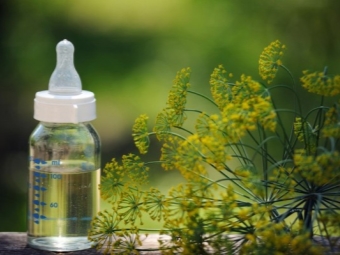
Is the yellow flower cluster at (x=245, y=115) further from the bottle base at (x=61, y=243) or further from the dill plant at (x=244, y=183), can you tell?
the bottle base at (x=61, y=243)

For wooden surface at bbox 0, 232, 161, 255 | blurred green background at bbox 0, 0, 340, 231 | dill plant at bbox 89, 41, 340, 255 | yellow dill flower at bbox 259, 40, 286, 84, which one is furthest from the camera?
blurred green background at bbox 0, 0, 340, 231

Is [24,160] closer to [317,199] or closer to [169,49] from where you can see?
[169,49]

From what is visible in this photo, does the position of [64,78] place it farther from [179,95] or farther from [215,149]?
[215,149]

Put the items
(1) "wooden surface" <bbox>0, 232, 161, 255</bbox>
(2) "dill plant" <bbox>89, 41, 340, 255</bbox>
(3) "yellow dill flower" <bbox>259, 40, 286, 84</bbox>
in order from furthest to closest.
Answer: (1) "wooden surface" <bbox>0, 232, 161, 255</bbox>, (3) "yellow dill flower" <bbox>259, 40, 286, 84</bbox>, (2) "dill plant" <bbox>89, 41, 340, 255</bbox>

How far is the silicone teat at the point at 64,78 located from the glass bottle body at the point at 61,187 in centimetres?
5

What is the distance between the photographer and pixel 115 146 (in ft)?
8.19

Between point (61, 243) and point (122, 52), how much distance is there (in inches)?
53.4

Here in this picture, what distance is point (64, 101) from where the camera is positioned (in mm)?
1101

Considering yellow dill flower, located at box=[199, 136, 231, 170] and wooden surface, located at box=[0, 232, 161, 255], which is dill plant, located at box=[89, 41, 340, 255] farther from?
wooden surface, located at box=[0, 232, 161, 255]

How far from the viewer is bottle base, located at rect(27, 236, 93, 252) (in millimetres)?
1131

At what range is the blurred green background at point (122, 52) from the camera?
240 centimetres

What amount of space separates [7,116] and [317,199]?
173 cm

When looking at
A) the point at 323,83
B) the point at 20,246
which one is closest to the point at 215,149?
the point at 323,83

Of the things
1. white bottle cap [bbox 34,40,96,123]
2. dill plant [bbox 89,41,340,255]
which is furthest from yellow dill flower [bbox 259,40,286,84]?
white bottle cap [bbox 34,40,96,123]
